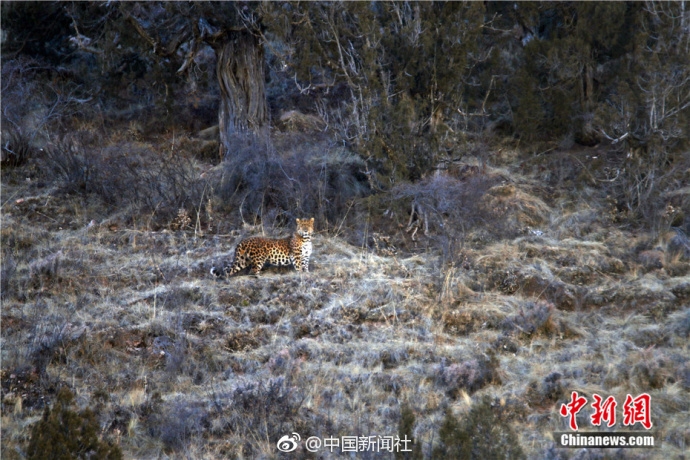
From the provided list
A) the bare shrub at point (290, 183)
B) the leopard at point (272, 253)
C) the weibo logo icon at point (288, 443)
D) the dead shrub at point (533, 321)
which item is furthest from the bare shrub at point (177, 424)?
the bare shrub at point (290, 183)

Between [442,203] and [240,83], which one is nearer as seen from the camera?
[442,203]

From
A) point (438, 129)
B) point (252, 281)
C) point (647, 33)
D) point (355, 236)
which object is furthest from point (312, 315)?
point (647, 33)

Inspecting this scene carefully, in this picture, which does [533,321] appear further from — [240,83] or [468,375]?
[240,83]

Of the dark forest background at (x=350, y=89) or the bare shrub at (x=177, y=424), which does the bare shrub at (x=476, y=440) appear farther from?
the dark forest background at (x=350, y=89)

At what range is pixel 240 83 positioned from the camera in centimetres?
1538

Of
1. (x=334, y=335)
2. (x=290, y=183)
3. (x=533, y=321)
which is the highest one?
(x=290, y=183)

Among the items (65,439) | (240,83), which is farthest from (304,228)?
(240,83)

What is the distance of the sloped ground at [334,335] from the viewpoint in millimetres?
7422

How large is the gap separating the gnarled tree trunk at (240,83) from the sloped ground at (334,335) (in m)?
3.80

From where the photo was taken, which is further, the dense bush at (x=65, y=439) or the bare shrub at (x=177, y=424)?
the bare shrub at (x=177, y=424)

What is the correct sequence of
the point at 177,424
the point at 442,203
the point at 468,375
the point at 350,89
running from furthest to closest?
the point at 350,89
the point at 442,203
the point at 468,375
the point at 177,424

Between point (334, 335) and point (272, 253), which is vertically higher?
point (272, 253)

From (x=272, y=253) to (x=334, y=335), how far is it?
182 centimetres

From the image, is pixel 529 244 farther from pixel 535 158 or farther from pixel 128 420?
pixel 128 420
